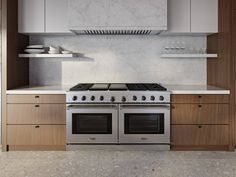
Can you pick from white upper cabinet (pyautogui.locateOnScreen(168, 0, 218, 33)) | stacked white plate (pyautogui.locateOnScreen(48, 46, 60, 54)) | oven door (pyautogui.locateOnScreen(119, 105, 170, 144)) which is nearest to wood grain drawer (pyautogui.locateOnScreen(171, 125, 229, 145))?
oven door (pyautogui.locateOnScreen(119, 105, 170, 144))

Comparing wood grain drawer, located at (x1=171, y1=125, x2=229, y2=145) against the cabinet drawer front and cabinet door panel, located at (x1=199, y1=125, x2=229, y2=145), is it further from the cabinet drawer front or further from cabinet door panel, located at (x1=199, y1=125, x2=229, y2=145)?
the cabinet drawer front

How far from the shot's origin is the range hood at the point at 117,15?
411 centimetres

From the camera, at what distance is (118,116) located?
4031 millimetres

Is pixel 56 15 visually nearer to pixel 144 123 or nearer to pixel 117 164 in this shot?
pixel 144 123

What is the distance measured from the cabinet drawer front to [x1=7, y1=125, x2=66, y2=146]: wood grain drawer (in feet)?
1.00

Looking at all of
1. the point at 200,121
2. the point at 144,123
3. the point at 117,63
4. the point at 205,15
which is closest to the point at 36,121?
the point at 144,123

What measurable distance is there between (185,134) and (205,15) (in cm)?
154

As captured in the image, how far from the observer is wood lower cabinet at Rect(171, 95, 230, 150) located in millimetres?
4012

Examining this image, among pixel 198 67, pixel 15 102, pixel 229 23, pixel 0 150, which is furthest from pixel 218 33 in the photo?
pixel 0 150

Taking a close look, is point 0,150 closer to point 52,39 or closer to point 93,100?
point 93,100

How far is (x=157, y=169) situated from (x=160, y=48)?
1.93m

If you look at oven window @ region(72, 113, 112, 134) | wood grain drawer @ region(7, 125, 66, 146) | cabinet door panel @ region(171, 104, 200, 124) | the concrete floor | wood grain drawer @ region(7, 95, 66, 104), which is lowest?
the concrete floor

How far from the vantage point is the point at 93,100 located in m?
4.01

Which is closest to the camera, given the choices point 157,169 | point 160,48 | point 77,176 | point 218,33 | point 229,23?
point 77,176
